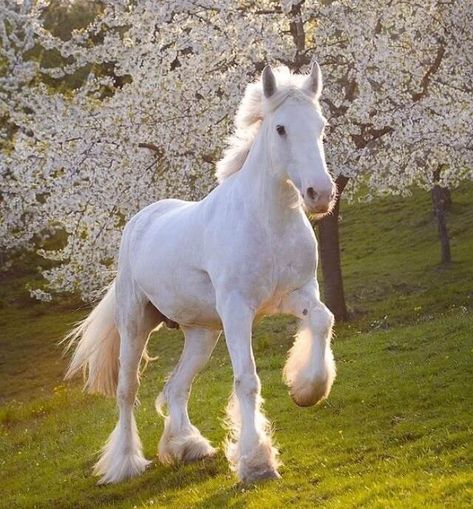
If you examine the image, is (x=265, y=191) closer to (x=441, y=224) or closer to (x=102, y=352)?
(x=102, y=352)

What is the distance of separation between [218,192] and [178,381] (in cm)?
259

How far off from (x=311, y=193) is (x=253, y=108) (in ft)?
5.28

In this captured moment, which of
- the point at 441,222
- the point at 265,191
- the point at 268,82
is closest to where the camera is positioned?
the point at 268,82

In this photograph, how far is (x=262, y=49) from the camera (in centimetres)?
2027

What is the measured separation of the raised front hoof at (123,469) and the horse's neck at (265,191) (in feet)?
12.3

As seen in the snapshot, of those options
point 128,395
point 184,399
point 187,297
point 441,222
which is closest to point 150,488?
point 184,399

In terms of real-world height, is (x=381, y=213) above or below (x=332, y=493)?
below

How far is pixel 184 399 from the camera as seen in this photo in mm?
9898

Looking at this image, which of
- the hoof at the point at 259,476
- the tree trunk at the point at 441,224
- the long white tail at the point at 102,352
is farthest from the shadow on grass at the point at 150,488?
the tree trunk at the point at 441,224

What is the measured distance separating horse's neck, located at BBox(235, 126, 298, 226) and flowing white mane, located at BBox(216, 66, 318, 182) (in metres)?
0.26

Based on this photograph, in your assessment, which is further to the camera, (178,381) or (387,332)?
(387,332)

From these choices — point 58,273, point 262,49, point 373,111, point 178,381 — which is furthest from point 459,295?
point 178,381

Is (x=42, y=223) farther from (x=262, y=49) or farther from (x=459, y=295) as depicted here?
(x=459, y=295)

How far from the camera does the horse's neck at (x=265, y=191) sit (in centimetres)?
764
